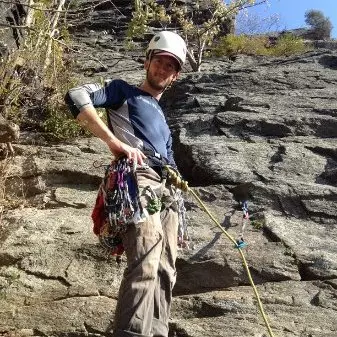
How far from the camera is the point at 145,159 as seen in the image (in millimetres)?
3814

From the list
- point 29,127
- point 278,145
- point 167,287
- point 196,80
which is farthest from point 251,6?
point 167,287

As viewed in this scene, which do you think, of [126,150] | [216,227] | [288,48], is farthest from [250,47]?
[126,150]

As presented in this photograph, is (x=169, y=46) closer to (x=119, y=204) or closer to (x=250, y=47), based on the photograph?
(x=119, y=204)

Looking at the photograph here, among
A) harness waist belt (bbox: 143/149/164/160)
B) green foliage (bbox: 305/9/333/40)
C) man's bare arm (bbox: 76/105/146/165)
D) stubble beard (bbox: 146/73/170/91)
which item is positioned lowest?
harness waist belt (bbox: 143/149/164/160)

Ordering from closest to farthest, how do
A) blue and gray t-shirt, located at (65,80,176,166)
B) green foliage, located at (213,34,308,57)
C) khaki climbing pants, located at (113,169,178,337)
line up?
1. khaki climbing pants, located at (113,169,178,337)
2. blue and gray t-shirt, located at (65,80,176,166)
3. green foliage, located at (213,34,308,57)

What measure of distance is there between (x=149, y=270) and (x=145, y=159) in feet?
2.58

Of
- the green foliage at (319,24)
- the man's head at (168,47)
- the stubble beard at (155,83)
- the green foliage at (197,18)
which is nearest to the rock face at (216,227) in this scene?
the stubble beard at (155,83)

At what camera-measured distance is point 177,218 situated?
4.02m

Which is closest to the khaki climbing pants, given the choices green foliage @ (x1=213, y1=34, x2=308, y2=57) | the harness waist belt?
the harness waist belt

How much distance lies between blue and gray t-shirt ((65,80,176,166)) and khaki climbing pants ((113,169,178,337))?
0.21 meters

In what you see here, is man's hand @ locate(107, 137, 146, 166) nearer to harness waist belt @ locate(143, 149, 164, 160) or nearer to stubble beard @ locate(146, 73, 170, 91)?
harness waist belt @ locate(143, 149, 164, 160)

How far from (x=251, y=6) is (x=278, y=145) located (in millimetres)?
4882

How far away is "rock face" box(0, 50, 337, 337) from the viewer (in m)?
4.46

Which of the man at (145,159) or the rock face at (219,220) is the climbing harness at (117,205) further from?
the rock face at (219,220)
